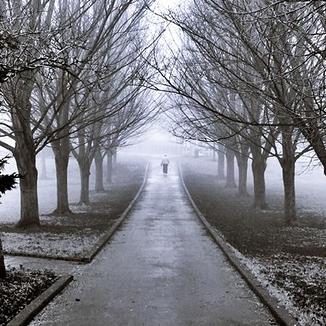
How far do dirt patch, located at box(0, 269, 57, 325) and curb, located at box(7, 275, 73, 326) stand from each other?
0.09 meters

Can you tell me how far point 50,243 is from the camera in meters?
12.3

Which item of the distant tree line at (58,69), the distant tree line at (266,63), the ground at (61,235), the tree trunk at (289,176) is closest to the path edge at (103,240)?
the ground at (61,235)

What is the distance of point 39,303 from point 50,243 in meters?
5.43

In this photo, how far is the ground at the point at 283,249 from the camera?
7484mm

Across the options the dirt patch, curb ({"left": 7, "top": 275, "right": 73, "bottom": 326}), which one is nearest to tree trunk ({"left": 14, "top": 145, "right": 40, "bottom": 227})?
the dirt patch

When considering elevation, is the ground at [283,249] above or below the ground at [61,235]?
below

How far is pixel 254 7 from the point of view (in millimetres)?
10289

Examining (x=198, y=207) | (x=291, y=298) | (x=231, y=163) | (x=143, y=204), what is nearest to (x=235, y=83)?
(x=291, y=298)

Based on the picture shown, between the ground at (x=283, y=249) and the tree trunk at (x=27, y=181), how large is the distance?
5696 mm

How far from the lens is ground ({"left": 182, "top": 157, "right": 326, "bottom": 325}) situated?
748 cm

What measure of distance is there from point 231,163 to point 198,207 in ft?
49.6

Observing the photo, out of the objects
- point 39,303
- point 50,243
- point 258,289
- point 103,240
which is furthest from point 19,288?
point 103,240

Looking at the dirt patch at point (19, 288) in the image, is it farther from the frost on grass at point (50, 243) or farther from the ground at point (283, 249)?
the ground at point (283, 249)

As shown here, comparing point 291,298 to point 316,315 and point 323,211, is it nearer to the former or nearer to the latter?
point 316,315
